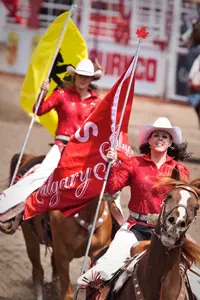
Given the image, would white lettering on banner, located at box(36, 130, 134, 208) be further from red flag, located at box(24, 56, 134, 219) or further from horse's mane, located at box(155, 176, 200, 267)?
horse's mane, located at box(155, 176, 200, 267)

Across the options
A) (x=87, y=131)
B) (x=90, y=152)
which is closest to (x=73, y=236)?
(x=90, y=152)

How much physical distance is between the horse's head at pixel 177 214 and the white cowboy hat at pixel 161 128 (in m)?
1.38

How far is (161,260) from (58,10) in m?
19.9

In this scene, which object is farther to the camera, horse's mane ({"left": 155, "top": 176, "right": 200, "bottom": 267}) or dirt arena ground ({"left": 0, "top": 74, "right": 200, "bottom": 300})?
dirt arena ground ({"left": 0, "top": 74, "right": 200, "bottom": 300})

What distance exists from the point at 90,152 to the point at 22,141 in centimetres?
958

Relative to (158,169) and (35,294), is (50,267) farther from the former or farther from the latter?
(158,169)

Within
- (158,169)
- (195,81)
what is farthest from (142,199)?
(195,81)

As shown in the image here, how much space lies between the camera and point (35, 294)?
34.6 feet

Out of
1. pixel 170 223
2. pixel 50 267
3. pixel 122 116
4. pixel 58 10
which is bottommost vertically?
pixel 50 267

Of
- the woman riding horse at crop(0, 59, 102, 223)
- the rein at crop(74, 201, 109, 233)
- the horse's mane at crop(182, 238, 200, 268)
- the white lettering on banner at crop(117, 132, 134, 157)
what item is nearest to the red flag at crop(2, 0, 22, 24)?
the woman riding horse at crop(0, 59, 102, 223)

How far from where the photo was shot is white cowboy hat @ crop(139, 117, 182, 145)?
25.9ft

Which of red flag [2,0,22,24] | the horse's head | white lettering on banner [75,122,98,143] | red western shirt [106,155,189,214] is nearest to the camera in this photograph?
the horse's head

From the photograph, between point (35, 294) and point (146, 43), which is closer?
point (35, 294)

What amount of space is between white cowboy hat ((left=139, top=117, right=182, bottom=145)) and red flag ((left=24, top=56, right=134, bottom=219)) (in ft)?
1.88
